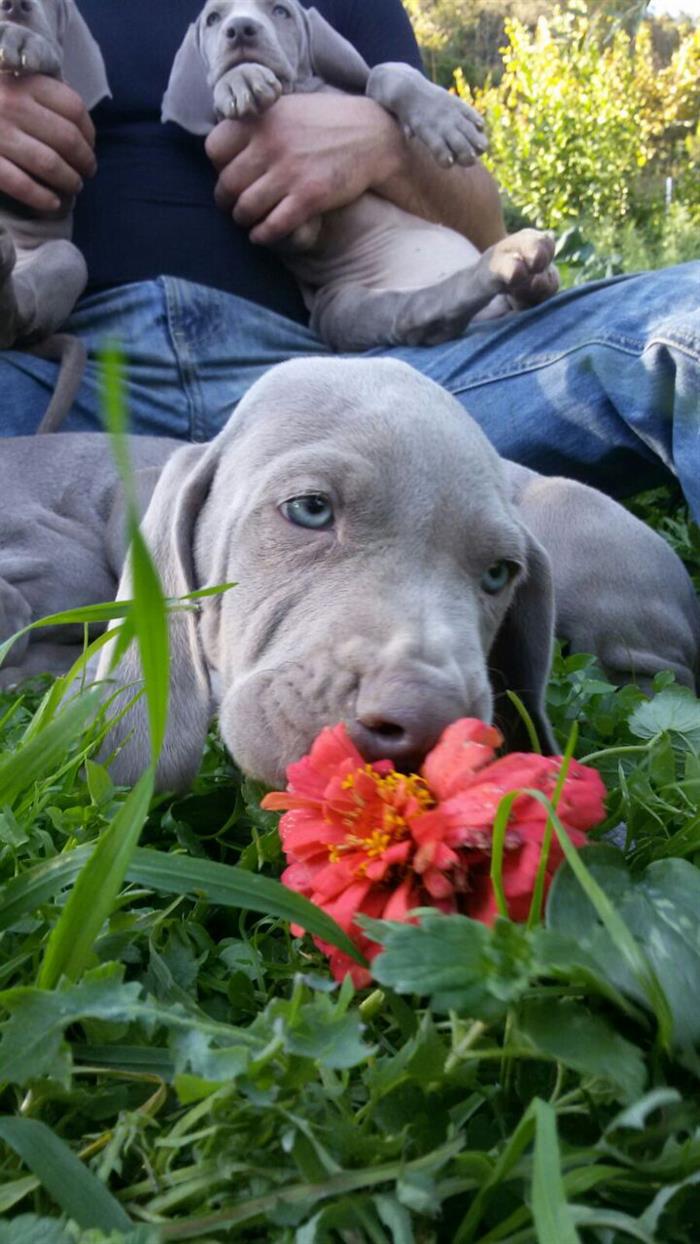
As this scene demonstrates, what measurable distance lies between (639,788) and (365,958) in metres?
0.64

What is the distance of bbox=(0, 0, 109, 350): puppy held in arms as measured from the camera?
4.02 m

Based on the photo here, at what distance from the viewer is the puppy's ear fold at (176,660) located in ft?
6.46

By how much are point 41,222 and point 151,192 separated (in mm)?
450

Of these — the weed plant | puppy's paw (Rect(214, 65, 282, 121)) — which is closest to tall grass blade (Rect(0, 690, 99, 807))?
the weed plant

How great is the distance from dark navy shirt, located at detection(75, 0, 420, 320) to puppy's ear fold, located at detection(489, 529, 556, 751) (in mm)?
2703

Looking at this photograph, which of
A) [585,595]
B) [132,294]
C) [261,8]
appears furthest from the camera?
[261,8]

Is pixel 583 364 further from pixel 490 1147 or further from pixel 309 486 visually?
pixel 490 1147

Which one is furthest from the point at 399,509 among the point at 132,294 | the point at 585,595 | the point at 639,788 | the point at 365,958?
the point at 132,294

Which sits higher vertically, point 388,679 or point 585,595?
point 388,679

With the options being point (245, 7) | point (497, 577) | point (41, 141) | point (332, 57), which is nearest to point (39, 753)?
point (497, 577)

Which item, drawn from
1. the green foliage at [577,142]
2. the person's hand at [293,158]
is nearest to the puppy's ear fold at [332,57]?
the person's hand at [293,158]

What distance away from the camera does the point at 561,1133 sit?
105cm

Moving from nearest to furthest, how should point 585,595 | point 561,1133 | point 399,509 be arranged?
point 561,1133 < point 399,509 < point 585,595

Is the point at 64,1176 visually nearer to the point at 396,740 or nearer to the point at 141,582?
the point at 141,582
